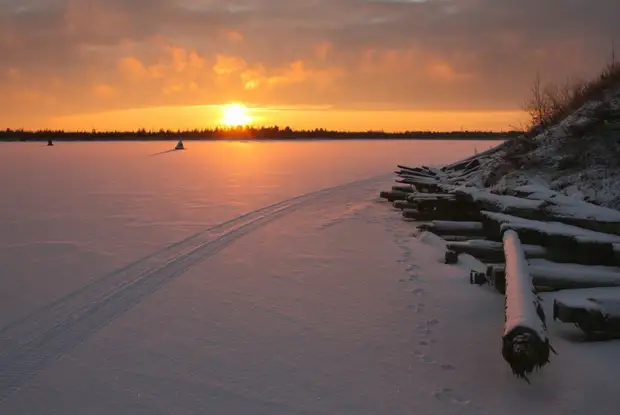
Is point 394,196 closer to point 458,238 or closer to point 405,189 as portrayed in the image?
point 405,189

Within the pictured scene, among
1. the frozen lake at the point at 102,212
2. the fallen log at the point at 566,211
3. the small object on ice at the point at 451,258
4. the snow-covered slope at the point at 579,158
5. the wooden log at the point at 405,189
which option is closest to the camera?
the fallen log at the point at 566,211

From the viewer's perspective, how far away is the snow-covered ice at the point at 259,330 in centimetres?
360

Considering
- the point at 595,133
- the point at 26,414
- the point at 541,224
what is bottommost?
the point at 26,414

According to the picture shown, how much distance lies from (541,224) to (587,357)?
272 cm

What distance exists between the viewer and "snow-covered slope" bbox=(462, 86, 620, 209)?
8.48 m

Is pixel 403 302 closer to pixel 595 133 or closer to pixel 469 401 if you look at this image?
pixel 469 401

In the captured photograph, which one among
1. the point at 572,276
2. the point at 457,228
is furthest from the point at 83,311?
the point at 457,228

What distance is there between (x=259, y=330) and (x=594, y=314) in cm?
295

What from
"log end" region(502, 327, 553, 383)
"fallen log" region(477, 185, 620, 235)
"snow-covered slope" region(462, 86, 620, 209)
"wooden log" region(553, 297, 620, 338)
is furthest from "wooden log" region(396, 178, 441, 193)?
"log end" region(502, 327, 553, 383)

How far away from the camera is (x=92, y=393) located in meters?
3.68

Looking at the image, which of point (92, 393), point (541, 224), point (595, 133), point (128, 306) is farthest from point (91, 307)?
point (595, 133)

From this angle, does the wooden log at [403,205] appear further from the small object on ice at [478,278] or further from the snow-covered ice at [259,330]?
the small object on ice at [478,278]

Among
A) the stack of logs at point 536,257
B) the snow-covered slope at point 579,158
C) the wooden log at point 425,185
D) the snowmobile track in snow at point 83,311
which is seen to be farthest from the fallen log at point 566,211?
the wooden log at point 425,185

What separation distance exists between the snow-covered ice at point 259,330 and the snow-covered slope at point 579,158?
2.72 metres
